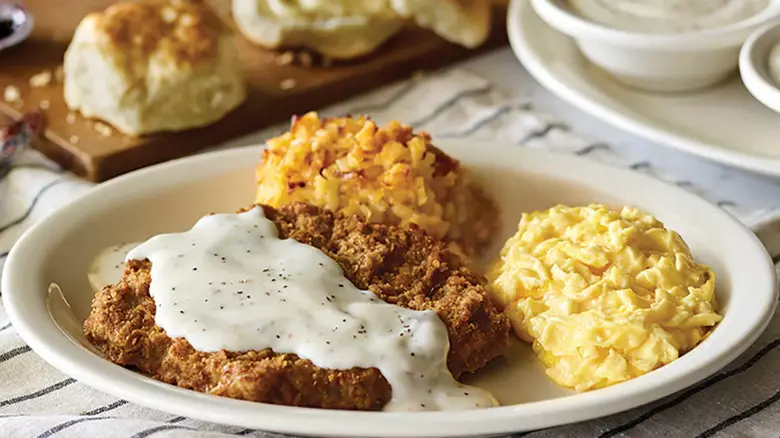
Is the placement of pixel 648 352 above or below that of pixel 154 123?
above

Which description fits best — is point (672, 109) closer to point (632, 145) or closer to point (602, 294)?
point (632, 145)

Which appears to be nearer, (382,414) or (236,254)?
(382,414)

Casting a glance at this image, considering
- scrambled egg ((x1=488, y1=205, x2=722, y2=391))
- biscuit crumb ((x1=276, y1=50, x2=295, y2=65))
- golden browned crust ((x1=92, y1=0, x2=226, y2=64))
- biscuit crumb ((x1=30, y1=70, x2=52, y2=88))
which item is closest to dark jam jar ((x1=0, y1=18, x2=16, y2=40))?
biscuit crumb ((x1=30, y1=70, x2=52, y2=88))

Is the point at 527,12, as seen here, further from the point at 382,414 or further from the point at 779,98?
the point at 382,414

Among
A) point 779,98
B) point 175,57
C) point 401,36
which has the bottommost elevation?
point 401,36

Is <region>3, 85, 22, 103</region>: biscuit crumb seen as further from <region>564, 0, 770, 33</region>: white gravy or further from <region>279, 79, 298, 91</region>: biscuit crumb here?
<region>564, 0, 770, 33</region>: white gravy

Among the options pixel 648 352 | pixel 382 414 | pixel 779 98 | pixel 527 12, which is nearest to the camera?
pixel 382 414

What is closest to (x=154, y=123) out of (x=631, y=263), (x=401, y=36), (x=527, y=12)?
(x=401, y=36)

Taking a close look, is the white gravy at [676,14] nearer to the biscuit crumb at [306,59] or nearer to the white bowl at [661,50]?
the white bowl at [661,50]
